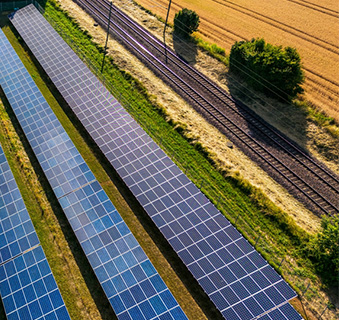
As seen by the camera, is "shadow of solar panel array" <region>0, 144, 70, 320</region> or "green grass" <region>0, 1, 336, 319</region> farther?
"green grass" <region>0, 1, 336, 319</region>

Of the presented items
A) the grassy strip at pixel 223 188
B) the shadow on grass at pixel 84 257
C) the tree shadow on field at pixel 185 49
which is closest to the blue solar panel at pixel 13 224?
the shadow on grass at pixel 84 257

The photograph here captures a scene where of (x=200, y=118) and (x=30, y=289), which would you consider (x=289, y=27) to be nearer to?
(x=200, y=118)

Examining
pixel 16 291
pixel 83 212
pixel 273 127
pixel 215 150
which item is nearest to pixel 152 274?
pixel 83 212

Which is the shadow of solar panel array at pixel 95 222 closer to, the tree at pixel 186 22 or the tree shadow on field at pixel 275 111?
the tree shadow on field at pixel 275 111

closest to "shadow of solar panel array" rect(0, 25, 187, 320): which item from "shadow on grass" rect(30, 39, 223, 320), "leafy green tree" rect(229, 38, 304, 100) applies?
"shadow on grass" rect(30, 39, 223, 320)

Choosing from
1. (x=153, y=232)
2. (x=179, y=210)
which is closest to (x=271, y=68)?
(x=179, y=210)

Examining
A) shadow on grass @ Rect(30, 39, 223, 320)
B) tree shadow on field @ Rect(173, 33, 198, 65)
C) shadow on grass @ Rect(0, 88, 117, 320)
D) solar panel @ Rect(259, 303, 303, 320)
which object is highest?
tree shadow on field @ Rect(173, 33, 198, 65)

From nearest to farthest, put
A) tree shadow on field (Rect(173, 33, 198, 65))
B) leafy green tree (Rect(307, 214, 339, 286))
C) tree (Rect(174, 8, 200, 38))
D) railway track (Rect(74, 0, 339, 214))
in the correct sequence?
leafy green tree (Rect(307, 214, 339, 286))
railway track (Rect(74, 0, 339, 214))
tree shadow on field (Rect(173, 33, 198, 65))
tree (Rect(174, 8, 200, 38))

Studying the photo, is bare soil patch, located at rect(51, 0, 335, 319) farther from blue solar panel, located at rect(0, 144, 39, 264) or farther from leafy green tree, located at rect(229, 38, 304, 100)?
blue solar panel, located at rect(0, 144, 39, 264)
